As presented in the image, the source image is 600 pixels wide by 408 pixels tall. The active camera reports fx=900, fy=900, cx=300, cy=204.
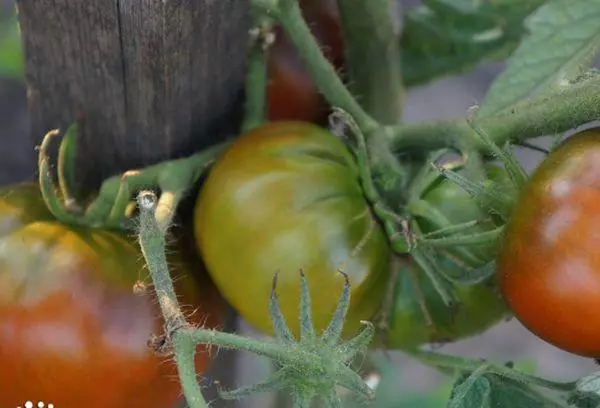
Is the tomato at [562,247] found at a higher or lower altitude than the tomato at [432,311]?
higher

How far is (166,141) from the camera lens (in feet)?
2.89

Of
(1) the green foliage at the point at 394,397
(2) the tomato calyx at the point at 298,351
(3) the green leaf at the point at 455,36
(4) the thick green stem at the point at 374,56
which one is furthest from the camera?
(1) the green foliage at the point at 394,397

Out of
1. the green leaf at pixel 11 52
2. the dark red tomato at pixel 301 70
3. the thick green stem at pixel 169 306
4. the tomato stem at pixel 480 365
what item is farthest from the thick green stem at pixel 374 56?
the green leaf at pixel 11 52

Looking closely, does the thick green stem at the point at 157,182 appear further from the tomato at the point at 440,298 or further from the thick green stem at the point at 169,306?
the tomato at the point at 440,298

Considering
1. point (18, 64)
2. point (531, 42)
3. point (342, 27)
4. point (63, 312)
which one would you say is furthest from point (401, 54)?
point (18, 64)

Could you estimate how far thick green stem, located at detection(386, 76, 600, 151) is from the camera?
74 cm

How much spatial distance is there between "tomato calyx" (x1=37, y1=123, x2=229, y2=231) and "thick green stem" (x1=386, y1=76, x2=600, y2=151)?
0.19 meters

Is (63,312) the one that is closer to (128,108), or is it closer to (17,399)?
(17,399)

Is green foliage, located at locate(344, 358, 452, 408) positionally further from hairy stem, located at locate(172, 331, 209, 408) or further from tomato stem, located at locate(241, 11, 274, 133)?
hairy stem, located at locate(172, 331, 209, 408)

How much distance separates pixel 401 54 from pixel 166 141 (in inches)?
16.5

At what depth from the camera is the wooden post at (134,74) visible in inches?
31.0

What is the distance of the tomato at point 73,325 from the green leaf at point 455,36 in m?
0.53

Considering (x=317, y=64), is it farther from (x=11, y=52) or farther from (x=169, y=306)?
(x=11, y=52)

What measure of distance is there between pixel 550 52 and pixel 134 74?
383 millimetres
